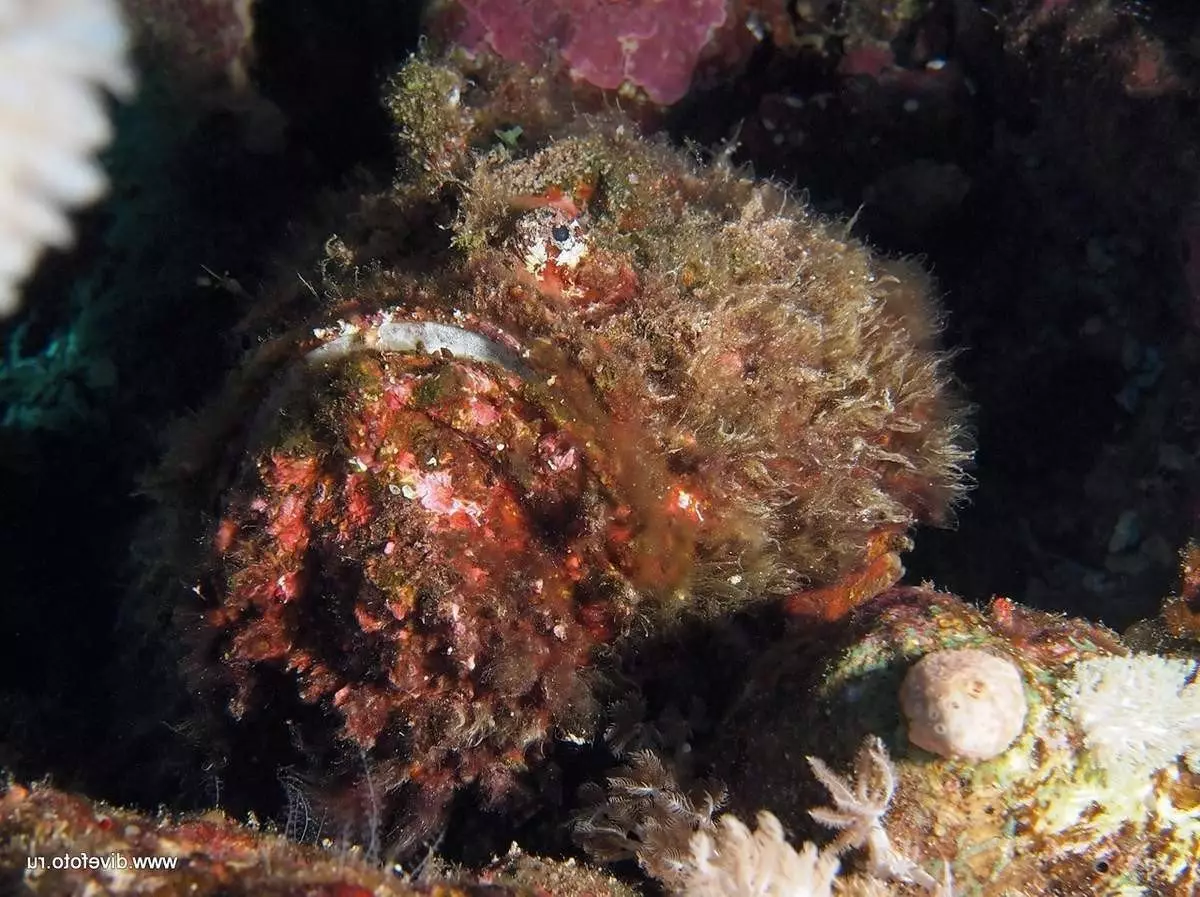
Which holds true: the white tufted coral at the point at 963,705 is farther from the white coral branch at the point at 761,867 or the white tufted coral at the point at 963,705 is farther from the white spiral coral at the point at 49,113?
the white spiral coral at the point at 49,113

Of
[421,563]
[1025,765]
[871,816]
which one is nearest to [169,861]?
[421,563]

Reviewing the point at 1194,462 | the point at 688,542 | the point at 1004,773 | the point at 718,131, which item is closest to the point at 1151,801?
the point at 1004,773

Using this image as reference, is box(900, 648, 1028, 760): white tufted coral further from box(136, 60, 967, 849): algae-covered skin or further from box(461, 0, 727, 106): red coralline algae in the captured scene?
box(461, 0, 727, 106): red coralline algae

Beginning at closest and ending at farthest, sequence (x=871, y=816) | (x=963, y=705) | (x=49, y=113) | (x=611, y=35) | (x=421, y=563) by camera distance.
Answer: (x=963, y=705) < (x=871, y=816) < (x=421, y=563) < (x=49, y=113) < (x=611, y=35)

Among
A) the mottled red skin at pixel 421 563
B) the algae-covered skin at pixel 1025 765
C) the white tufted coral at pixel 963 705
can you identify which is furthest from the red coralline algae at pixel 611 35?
the white tufted coral at pixel 963 705

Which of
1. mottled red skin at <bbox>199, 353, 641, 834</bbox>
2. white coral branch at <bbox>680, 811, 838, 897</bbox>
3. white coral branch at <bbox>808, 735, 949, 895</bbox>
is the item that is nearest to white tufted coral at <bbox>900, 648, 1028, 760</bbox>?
white coral branch at <bbox>808, 735, 949, 895</bbox>

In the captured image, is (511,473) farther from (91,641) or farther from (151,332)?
(91,641)

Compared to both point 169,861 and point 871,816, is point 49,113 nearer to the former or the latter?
point 169,861
